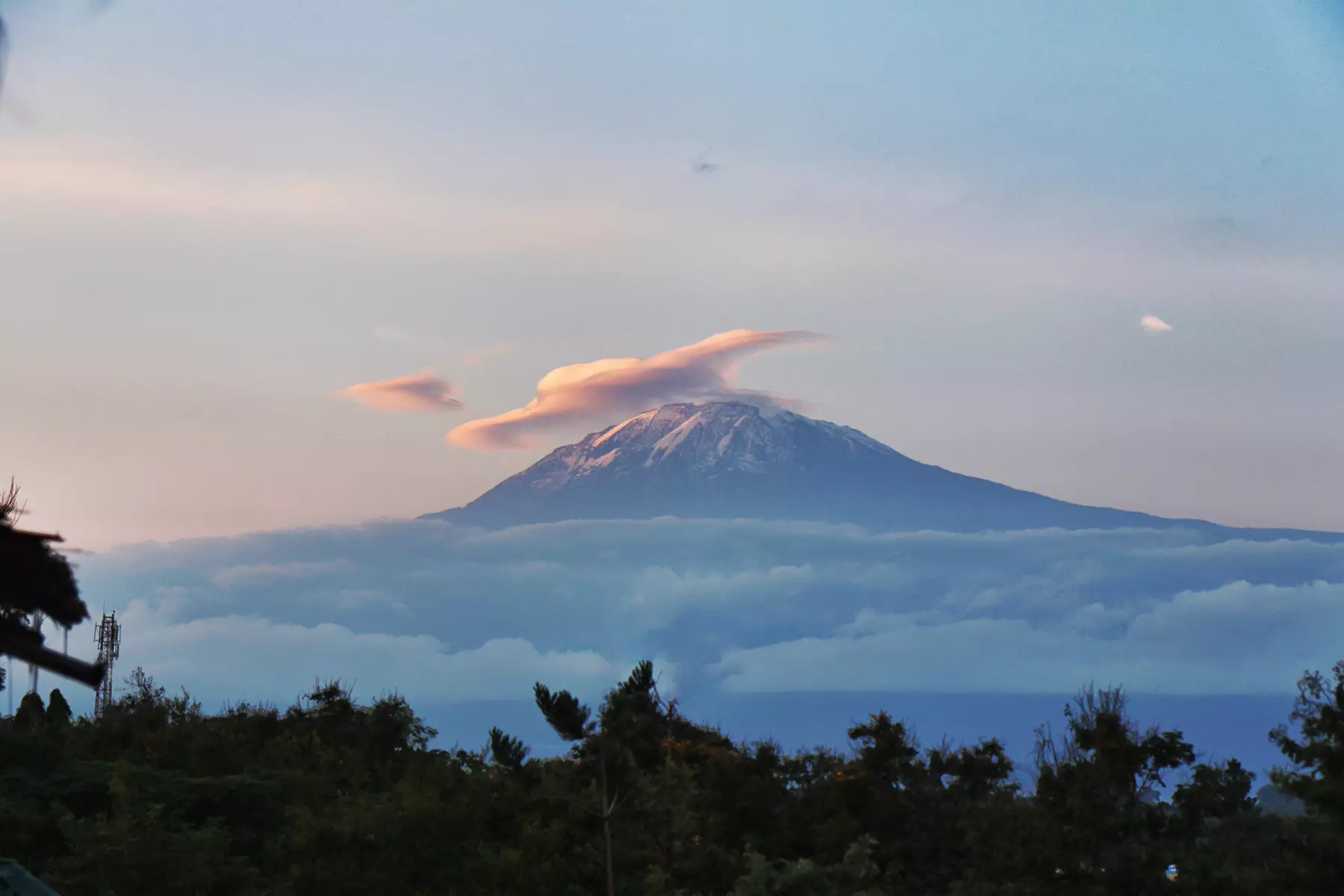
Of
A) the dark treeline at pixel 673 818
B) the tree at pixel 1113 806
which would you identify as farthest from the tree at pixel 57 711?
the tree at pixel 1113 806

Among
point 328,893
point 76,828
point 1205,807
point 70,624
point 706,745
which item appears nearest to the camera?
point 70,624

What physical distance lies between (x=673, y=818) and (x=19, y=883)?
1556cm

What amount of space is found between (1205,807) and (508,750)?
2590 cm

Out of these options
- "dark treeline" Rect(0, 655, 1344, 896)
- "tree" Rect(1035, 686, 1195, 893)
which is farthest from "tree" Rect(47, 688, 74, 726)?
"tree" Rect(1035, 686, 1195, 893)

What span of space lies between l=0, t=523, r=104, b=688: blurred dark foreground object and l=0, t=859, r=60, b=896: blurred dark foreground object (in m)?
8.90

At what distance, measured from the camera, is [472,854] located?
88.8 ft

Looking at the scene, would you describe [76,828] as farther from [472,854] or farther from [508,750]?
[508,750]

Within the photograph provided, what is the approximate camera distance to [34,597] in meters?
3.10

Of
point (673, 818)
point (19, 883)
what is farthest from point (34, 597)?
point (673, 818)

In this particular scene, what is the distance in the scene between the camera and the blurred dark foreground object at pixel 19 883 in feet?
35.3

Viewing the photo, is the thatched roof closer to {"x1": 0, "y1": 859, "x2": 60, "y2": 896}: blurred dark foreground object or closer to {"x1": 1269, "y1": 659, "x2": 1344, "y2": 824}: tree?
{"x1": 0, "y1": 859, "x2": 60, "y2": 896}: blurred dark foreground object

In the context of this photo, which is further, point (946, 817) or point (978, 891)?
point (946, 817)

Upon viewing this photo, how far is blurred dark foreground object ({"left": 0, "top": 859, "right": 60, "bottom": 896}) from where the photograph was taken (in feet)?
35.3

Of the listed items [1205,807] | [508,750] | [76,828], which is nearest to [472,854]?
[76,828]
